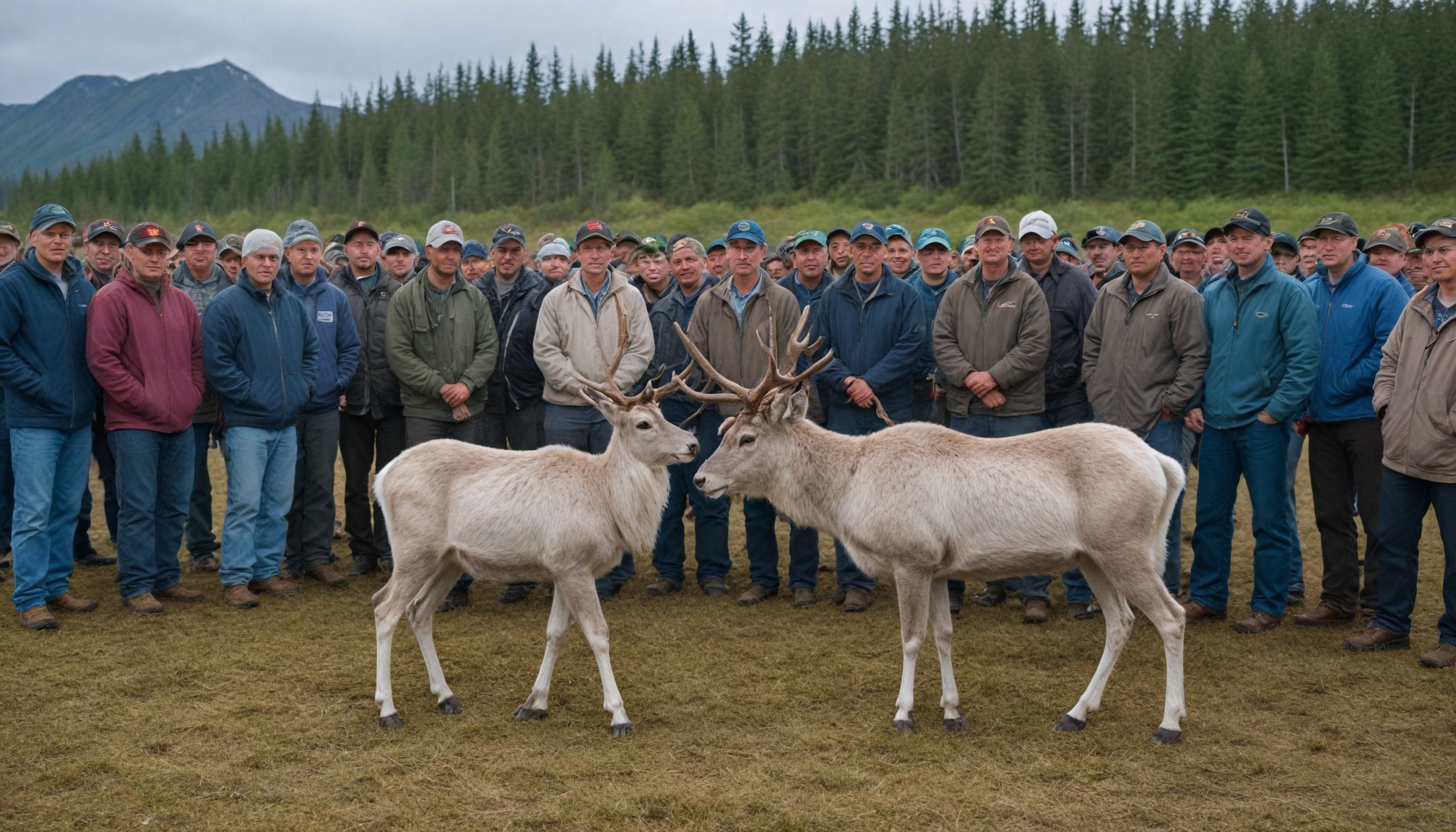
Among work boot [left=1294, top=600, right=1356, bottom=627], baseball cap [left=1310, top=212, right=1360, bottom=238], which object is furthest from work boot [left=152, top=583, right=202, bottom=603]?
baseball cap [left=1310, top=212, right=1360, bottom=238]

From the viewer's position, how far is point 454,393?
9375 mm

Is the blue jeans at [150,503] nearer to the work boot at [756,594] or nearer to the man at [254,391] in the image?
the man at [254,391]

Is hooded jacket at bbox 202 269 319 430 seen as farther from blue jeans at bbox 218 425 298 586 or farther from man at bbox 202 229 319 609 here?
blue jeans at bbox 218 425 298 586

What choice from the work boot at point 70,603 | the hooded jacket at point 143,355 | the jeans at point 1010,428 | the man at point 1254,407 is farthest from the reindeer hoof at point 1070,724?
the work boot at point 70,603

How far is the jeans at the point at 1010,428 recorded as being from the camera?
882 centimetres

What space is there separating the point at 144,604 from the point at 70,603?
0.63 m

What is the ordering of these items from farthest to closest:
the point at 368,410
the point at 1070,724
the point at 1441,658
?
the point at 368,410 → the point at 1441,658 → the point at 1070,724

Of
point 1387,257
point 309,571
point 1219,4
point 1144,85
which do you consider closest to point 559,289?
point 309,571

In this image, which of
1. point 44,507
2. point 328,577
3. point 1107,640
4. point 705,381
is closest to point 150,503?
point 44,507

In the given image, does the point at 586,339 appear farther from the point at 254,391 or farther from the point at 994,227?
the point at 994,227

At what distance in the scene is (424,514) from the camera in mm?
6750

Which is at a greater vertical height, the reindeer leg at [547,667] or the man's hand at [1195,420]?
the man's hand at [1195,420]

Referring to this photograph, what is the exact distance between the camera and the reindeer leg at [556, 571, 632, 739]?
6.43 meters

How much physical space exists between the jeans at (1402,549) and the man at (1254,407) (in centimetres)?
73
